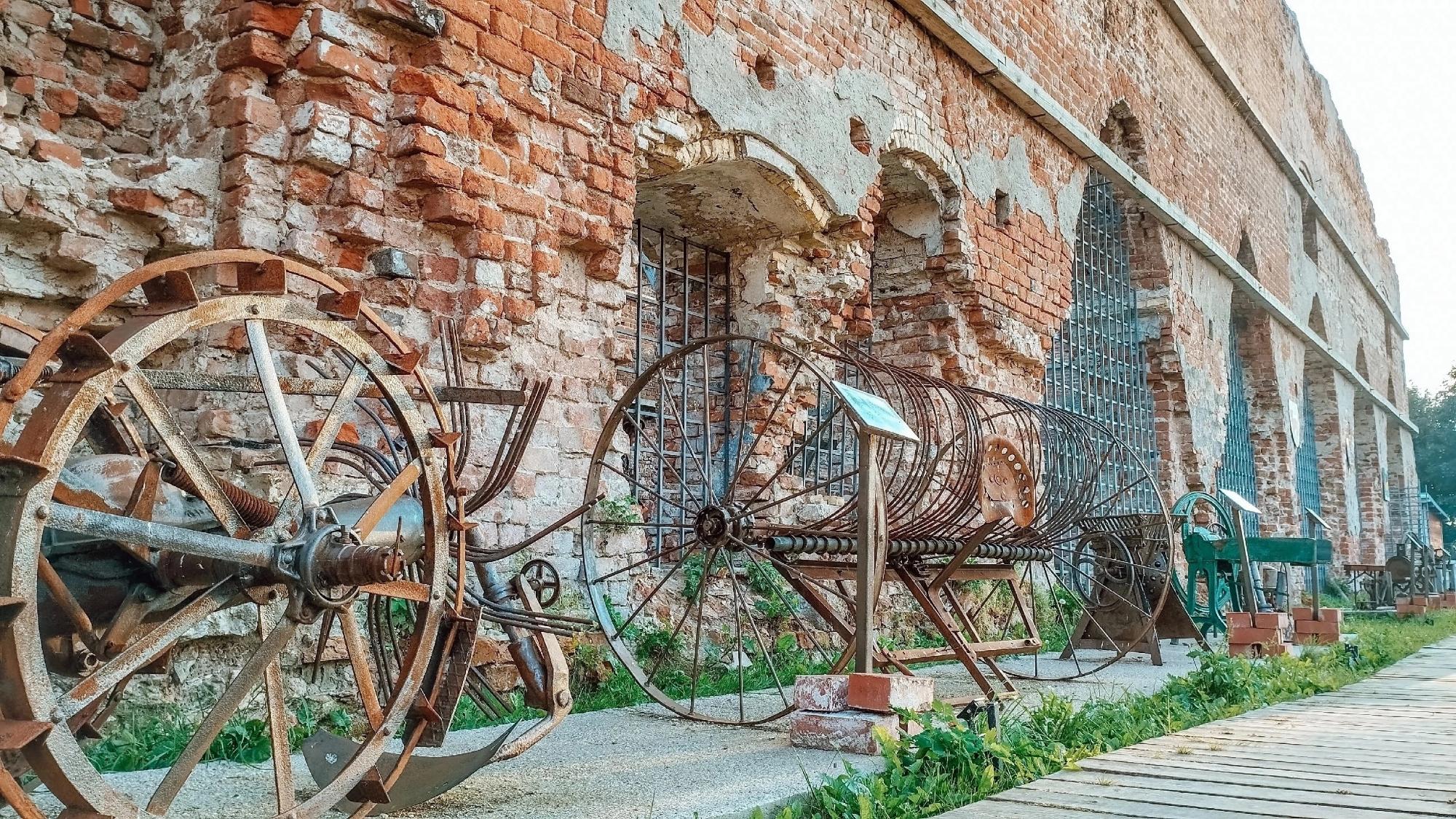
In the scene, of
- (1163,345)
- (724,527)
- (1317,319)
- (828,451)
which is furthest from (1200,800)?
(1317,319)

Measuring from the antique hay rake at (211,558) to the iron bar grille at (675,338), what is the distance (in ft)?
10.4

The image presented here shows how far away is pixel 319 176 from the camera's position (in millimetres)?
3980

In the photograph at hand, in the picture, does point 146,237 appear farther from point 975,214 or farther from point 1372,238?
point 1372,238

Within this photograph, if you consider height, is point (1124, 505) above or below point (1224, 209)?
below

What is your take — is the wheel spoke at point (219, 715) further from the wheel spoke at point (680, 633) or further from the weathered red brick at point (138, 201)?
the weathered red brick at point (138, 201)

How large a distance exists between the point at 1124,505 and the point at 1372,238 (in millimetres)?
17799

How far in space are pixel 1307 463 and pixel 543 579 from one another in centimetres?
1650

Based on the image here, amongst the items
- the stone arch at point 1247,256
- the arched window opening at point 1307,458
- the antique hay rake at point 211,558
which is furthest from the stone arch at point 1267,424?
the antique hay rake at point 211,558

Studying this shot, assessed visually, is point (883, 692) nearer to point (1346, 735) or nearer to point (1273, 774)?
point (1273, 774)

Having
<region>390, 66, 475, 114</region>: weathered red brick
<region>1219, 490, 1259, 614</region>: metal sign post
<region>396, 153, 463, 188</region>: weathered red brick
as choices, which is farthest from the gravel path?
<region>1219, 490, 1259, 614</region>: metal sign post

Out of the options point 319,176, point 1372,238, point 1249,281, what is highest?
point 1372,238

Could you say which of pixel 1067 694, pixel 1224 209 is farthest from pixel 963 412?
pixel 1224 209

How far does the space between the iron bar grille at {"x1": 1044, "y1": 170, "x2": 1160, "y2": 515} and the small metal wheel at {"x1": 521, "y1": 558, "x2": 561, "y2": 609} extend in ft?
20.2

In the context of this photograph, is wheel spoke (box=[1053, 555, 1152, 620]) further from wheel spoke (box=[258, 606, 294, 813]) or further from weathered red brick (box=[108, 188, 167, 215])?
wheel spoke (box=[258, 606, 294, 813])
